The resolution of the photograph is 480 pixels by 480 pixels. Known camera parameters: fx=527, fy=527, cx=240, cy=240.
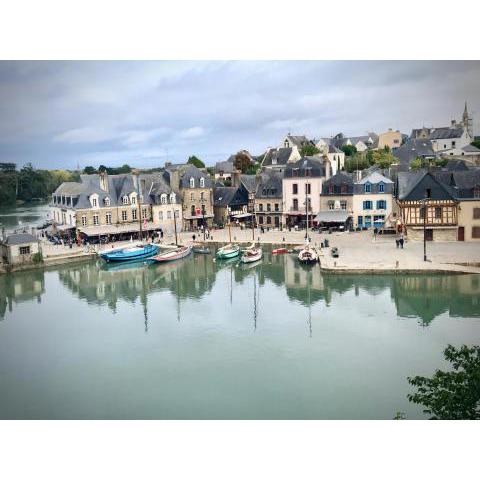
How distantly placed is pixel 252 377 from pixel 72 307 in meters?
7.64

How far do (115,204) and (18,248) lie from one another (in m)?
6.69

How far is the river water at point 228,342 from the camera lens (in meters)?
8.85

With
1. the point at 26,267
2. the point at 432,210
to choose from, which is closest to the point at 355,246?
the point at 432,210

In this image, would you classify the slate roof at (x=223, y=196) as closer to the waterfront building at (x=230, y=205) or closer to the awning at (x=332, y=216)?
the waterfront building at (x=230, y=205)

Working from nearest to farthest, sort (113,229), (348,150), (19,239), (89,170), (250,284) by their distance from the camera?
(250,284) < (19,239) < (113,229) < (348,150) < (89,170)

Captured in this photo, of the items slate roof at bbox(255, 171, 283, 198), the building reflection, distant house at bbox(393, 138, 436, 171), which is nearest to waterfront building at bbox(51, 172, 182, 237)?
slate roof at bbox(255, 171, 283, 198)

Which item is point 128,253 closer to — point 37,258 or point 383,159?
point 37,258

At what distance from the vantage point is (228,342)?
11.6m

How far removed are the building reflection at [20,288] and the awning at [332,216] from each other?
1237 cm

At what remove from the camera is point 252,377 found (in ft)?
31.9

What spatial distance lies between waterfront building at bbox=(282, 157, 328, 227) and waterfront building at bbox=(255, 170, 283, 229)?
1.24 feet

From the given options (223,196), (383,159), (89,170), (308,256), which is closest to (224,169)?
(89,170)

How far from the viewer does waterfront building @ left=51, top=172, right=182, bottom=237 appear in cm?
2506

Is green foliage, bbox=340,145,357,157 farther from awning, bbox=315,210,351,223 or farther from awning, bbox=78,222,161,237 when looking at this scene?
awning, bbox=78,222,161,237
